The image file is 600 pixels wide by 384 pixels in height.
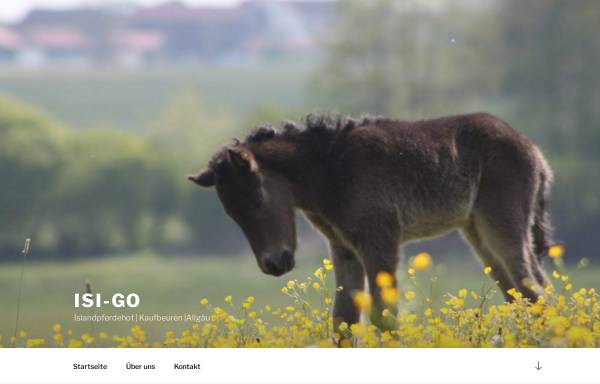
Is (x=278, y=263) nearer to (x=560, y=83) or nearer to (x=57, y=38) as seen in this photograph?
(x=57, y=38)

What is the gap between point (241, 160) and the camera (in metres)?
8.86

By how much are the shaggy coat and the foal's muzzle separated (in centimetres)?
1

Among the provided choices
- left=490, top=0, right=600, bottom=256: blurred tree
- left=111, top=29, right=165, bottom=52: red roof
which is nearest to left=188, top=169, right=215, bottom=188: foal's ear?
left=111, top=29, right=165, bottom=52: red roof

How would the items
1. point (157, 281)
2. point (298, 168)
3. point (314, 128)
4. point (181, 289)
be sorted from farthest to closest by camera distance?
point (157, 281), point (181, 289), point (314, 128), point (298, 168)

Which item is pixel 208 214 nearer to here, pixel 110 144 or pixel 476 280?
pixel 110 144

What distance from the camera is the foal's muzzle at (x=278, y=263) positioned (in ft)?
29.0

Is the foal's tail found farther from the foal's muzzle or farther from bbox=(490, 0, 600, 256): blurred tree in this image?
bbox=(490, 0, 600, 256): blurred tree

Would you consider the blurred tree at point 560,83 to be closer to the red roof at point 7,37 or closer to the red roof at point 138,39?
the red roof at point 138,39

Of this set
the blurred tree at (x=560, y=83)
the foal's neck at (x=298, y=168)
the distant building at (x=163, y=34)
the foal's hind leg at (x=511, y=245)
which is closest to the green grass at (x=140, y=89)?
the distant building at (x=163, y=34)

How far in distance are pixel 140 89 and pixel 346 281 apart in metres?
4.97

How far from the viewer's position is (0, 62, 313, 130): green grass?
Answer: 12531 millimetres

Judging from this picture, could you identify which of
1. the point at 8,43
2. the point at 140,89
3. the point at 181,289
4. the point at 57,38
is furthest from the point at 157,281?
the point at 8,43
